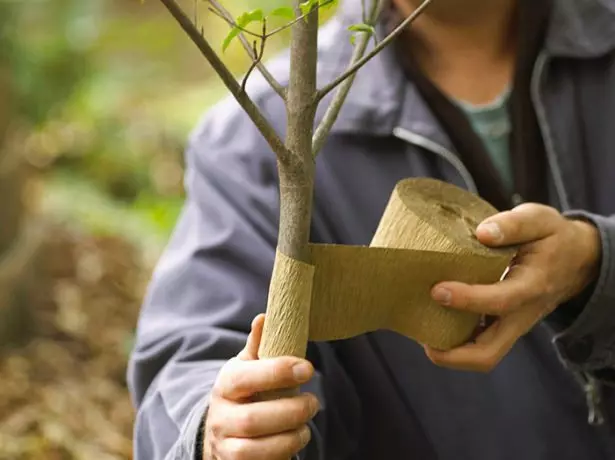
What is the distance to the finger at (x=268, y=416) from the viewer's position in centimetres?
54

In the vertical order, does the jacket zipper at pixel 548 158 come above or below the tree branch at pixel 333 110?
below

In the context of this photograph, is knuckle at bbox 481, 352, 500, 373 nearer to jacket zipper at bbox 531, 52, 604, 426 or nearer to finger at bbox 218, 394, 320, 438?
finger at bbox 218, 394, 320, 438

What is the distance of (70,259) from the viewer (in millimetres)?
2082

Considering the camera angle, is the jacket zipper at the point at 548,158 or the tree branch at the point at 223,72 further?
the jacket zipper at the point at 548,158

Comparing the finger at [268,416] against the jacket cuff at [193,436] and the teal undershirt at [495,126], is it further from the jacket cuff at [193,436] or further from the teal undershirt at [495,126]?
the teal undershirt at [495,126]

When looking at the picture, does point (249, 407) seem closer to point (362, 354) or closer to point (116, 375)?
point (362, 354)

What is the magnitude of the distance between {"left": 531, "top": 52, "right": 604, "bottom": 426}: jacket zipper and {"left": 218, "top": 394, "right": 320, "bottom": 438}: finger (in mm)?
396

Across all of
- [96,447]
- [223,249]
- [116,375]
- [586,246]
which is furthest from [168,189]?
[586,246]

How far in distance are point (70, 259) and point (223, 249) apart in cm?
136

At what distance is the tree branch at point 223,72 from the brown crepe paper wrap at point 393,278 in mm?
78

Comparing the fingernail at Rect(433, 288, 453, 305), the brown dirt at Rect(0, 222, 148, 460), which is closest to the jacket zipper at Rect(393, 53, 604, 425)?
the fingernail at Rect(433, 288, 453, 305)

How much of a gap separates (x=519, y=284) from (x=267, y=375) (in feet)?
0.69

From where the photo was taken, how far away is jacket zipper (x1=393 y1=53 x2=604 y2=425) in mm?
840

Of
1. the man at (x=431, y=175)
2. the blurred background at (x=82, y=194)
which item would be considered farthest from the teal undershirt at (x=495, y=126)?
the blurred background at (x=82, y=194)
